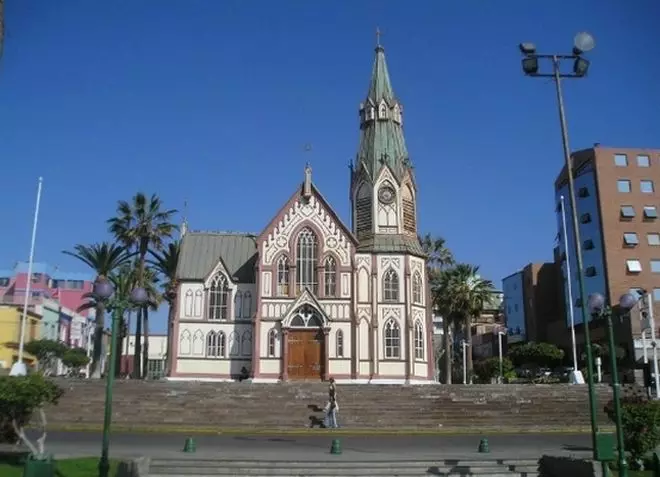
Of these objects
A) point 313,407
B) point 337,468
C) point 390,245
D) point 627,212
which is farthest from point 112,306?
point 627,212

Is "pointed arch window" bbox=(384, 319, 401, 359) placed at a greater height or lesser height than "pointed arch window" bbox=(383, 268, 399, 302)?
lesser

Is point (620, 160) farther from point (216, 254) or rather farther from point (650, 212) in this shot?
point (216, 254)

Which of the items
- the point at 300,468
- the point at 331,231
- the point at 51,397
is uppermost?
the point at 331,231

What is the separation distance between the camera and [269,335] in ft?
158

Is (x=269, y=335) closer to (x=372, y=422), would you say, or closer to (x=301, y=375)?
(x=301, y=375)

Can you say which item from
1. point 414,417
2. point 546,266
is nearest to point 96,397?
point 414,417

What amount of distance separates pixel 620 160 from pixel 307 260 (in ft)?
152

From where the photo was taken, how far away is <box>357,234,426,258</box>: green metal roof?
5022 centimetres

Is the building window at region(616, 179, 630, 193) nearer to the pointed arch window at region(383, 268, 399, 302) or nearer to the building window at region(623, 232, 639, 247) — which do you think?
the building window at region(623, 232, 639, 247)

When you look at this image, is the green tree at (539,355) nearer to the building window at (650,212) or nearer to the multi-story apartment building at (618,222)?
the multi-story apartment building at (618,222)

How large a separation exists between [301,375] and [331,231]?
10667 millimetres

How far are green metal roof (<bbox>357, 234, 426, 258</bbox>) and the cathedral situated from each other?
95mm

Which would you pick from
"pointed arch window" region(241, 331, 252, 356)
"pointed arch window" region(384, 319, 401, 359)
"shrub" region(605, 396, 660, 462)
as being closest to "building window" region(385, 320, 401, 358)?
"pointed arch window" region(384, 319, 401, 359)

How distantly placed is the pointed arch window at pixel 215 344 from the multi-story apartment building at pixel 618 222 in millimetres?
42575
